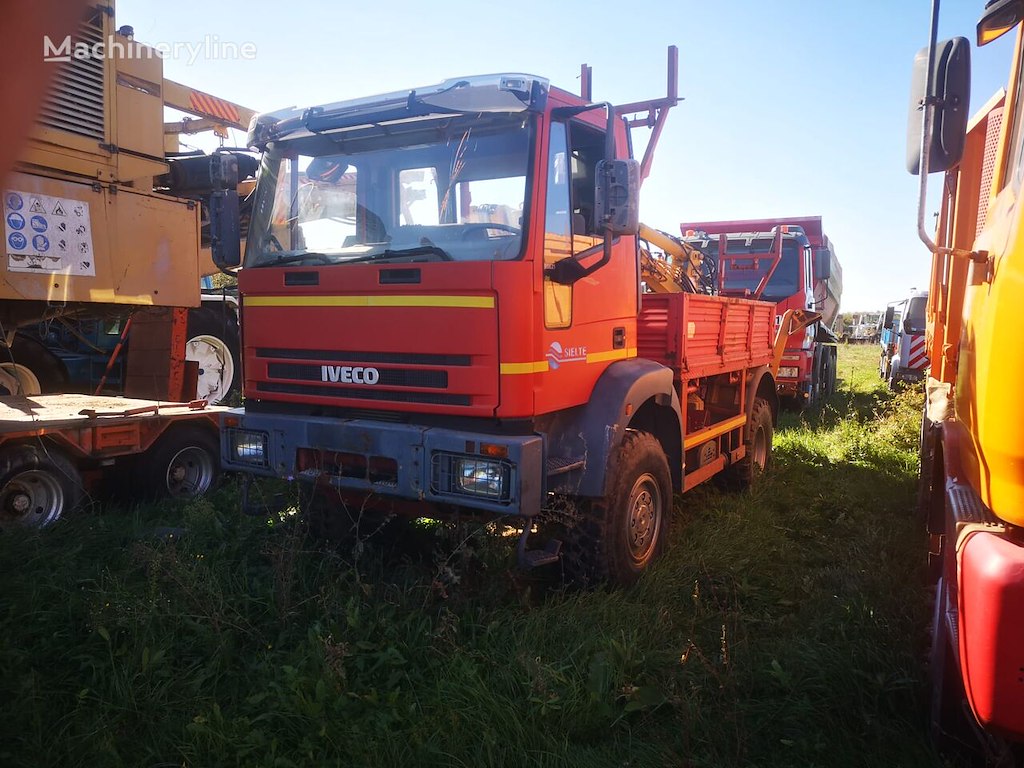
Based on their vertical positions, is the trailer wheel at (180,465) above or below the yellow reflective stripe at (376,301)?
below

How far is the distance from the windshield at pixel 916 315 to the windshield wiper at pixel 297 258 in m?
6.04

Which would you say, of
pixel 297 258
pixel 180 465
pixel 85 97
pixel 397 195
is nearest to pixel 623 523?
pixel 397 195

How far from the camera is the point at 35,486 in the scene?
4828 mm

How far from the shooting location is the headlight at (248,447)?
14.0 ft

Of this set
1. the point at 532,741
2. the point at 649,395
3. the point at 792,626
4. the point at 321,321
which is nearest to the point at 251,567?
the point at 321,321

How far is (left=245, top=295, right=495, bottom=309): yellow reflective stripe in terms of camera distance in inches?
139

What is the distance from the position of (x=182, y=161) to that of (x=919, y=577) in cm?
825

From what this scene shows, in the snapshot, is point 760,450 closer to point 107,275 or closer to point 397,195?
point 397,195

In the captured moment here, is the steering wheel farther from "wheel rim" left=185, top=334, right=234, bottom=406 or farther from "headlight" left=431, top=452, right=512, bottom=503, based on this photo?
"wheel rim" left=185, top=334, right=234, bottom=406

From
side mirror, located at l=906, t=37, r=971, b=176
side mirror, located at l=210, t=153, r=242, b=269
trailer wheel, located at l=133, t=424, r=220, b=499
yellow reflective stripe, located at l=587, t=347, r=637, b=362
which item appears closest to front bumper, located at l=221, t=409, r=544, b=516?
yellow reflective stripe, located at l=587, t=347, r=637, b=362

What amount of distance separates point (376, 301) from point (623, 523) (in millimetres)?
1837

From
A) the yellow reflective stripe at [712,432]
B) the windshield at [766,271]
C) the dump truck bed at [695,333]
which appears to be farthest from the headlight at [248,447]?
the windshield at [766,271]

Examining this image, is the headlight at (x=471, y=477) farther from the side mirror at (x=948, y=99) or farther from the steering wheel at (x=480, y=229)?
the side mirror at (x=948, y=99)

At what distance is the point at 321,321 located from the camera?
13.2 feet
